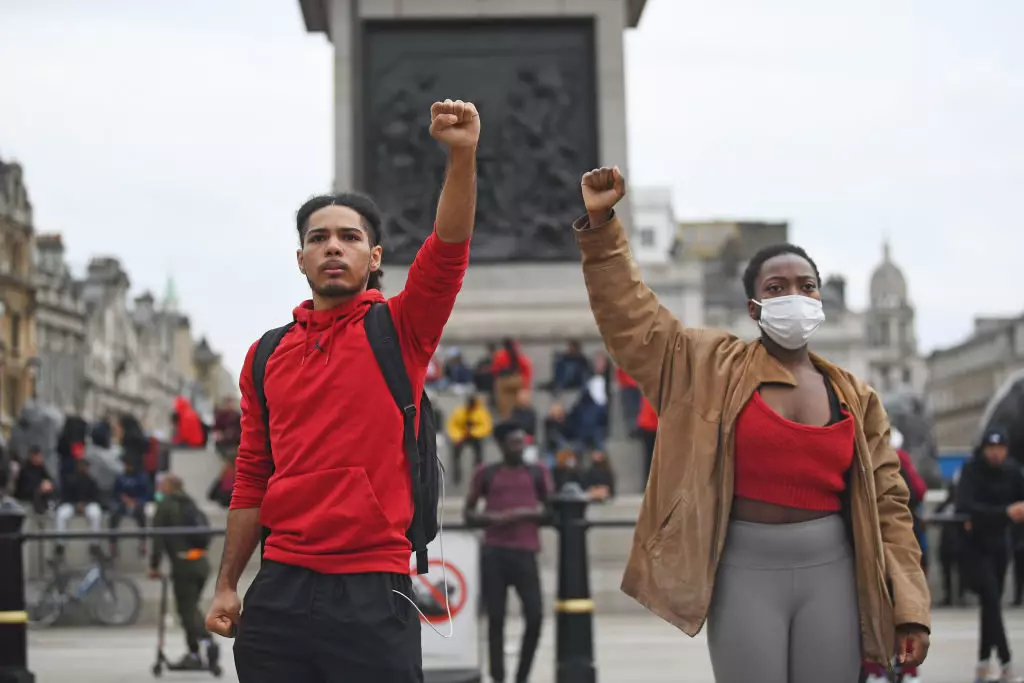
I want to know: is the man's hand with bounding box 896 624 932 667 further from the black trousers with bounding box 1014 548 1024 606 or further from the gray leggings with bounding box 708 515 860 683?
the black trousers with bounding box 1014 548 1024 606

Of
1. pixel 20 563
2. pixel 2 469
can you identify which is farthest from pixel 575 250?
pixel 20 563

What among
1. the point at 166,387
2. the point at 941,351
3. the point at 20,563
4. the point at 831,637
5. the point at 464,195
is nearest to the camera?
the point at 464,195

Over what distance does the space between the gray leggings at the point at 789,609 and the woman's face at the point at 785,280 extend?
2.50ft

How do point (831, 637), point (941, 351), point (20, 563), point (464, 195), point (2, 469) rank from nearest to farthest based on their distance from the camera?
1. point (464, 195)
2. point (831, 637)
3. point (20, 563)
4. point (2, 469)
5. point (941, 351)

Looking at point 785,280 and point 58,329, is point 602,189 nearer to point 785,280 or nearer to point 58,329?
point 785,280

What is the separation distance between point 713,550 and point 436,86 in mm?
17656

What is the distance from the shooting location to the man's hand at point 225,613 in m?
4.36

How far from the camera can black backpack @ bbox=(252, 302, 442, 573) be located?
4.29 m

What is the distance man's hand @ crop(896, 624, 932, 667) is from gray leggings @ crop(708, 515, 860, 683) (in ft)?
0.42

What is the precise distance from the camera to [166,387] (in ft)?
365

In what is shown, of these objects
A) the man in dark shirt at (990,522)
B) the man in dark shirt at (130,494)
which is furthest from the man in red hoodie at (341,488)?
the man in dark shirt at (130,494)

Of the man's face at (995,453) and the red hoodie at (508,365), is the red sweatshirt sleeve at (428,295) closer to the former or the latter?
the man's face at (995,453)

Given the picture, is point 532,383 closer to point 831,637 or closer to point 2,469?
point 2,469

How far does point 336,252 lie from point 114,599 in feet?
43.8
